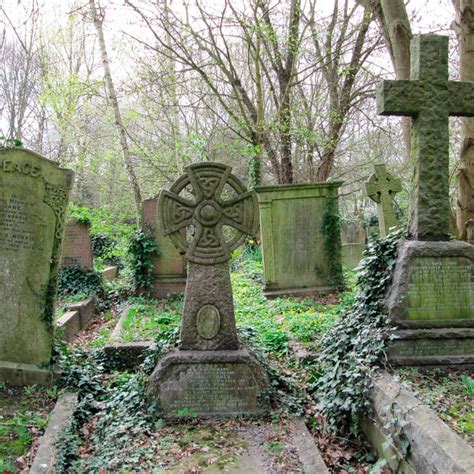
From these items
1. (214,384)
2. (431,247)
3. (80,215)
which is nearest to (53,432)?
(214,384)

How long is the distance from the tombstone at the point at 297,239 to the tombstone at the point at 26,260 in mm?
5127

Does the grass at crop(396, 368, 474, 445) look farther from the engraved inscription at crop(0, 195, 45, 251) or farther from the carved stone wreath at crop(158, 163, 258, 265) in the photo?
the engraved inscription at crop(0, 195, 45, 251)

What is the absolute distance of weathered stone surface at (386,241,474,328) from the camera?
4.51m

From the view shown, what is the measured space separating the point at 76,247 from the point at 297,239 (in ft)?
14.9

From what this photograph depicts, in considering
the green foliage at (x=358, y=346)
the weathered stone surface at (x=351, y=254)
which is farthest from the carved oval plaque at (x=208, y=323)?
the weathered stone surface at (x=351, y=254)

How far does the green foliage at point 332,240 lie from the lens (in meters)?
9.49

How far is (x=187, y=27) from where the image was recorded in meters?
12.3

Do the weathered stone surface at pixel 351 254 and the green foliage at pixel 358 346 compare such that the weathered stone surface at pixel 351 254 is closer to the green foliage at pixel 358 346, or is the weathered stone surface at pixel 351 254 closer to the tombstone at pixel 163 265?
the tombstone at pixel 163 265

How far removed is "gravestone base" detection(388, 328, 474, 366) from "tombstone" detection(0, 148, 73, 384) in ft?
11.4

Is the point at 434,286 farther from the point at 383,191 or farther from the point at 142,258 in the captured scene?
the point at 142,258

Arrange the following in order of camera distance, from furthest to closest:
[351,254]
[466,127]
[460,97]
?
[351,254]
[466,127]
[460,97]

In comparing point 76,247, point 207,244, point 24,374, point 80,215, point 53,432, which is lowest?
point 53,432

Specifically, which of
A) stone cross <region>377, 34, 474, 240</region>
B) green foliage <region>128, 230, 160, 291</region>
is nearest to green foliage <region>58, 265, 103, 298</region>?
green foliage <region>128, 230, 160, 291</region>

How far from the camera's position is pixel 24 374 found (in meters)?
Result: 4.69
